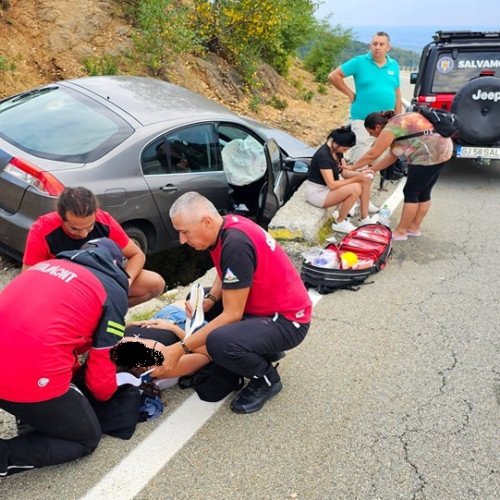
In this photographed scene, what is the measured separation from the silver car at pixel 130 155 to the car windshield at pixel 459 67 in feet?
13.3

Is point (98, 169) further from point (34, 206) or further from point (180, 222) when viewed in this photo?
point (180, 222)

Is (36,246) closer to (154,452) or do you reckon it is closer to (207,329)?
(207,329)

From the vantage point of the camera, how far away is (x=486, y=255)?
17.1 feet

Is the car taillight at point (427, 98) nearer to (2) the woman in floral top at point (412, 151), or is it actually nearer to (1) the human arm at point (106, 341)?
(2) the woman in floral top at point (412, 151)

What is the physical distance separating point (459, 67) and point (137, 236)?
20.1 ft

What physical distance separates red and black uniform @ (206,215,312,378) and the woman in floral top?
9.14 feet

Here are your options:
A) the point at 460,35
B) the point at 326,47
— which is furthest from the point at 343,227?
the point at 326,47

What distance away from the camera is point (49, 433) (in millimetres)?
2387

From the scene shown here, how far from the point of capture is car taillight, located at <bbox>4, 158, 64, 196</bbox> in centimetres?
361

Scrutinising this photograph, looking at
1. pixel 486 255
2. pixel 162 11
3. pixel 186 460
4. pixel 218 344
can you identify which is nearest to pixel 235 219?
pixel 218 344

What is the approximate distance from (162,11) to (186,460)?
8.30m

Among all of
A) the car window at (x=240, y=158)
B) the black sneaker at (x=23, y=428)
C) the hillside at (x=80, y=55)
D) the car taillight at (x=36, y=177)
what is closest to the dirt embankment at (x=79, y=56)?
the hillside at (x=80, y=55)

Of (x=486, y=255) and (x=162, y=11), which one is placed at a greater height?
(x=162, y=11)

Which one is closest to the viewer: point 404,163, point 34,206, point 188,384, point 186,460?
point 186,460
